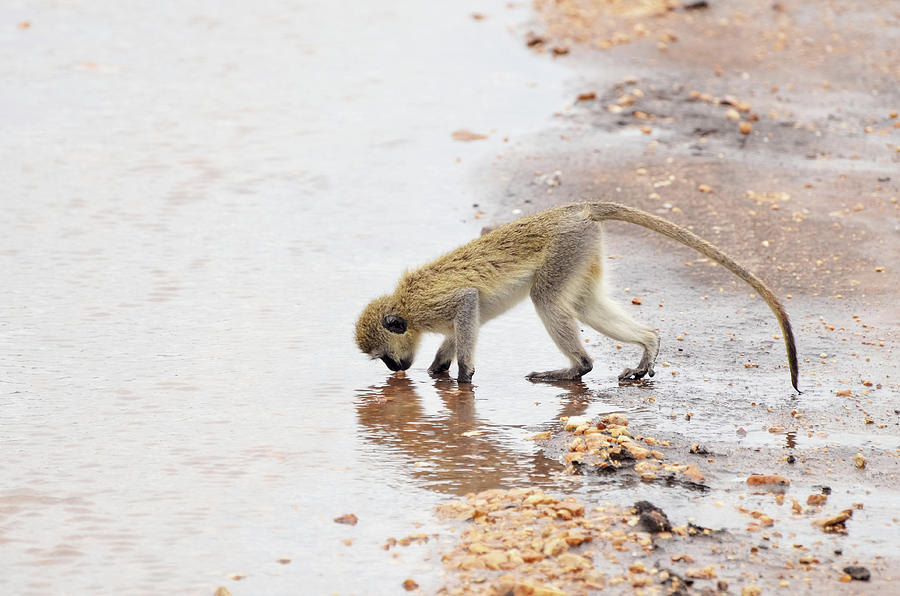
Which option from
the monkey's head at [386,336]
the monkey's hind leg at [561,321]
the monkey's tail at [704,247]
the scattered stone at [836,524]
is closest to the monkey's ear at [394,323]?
the monkey's head at [386,336]

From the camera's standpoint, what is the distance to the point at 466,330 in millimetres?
8531

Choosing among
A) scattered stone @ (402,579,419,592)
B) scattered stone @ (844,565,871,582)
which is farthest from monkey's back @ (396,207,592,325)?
scattered stone @ (844,565,871,582)

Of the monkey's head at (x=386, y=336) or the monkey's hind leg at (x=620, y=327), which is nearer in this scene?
the monkey's hind leg at (x=620, y=327)

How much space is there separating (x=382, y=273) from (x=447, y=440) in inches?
139

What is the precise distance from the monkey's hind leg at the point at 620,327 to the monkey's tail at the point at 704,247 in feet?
1.80

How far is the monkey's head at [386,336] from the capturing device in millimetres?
8680

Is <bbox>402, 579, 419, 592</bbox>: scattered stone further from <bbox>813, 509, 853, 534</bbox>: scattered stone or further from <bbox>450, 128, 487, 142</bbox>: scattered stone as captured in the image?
<bbox>450, 128, 487, 142</bbox>: scattered stone

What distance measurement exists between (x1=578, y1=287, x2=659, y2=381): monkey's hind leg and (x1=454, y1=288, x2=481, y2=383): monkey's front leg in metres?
0.76

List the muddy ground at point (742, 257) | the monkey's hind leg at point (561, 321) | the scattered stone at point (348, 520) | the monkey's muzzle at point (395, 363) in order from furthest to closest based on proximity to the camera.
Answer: the monkey's muzzle at point (395, 363)
the monkey's hind leg at point (561, 321)
the scattered stone at point (348, 520)
the muddy ground at point (742, 257)

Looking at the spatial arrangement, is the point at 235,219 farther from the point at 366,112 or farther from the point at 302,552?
the point at 302,552

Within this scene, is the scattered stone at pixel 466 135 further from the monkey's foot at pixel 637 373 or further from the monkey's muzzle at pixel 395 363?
the monkey's foot at pixel 637 373

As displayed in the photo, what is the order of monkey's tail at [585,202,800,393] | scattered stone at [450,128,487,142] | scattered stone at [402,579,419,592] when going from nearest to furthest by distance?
scattered stone at [402,579,419,592], monkey's tail at [585,202,800,393], scattered stone at [450,128,487,142]

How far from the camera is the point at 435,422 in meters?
7.84

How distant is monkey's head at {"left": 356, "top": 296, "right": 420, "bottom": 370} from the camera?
8.68 m
